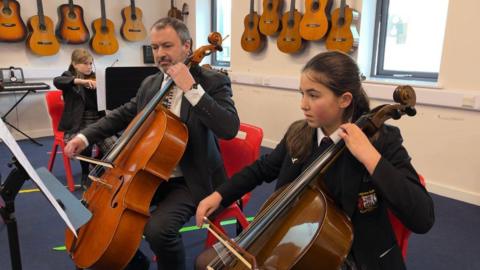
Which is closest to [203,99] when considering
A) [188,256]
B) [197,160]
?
[197,160]

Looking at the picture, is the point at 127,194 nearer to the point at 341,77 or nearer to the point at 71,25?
the point at 341,77

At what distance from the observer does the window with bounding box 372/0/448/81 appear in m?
3.55

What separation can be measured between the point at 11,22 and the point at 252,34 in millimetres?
2772

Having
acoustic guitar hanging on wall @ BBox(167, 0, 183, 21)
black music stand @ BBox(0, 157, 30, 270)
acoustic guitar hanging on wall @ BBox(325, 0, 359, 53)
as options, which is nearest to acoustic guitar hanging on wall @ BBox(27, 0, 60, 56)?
acoustic guitar hanging on wall @ BBox(167, 0, 183, 21)

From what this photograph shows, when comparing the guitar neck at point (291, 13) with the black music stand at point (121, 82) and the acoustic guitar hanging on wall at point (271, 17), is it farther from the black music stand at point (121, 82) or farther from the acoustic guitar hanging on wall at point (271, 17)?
the black music stand at point (121, 82)

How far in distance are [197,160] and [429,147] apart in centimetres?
231

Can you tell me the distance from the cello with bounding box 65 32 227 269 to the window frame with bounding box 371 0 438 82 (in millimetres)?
Answer: 2590

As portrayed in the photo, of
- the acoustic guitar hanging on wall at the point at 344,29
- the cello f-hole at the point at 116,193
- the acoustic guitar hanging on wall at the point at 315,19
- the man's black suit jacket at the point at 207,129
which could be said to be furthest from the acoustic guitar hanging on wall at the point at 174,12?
the cello f-hole at the point at 116,193

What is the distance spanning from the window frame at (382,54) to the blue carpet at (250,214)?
46.1 inches

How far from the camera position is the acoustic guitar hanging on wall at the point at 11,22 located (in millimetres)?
4480

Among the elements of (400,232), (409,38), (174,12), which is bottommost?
(400,232)

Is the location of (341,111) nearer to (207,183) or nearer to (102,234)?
(207,183)

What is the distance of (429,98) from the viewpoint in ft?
10.5

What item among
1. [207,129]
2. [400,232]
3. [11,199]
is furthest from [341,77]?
[11,199]
